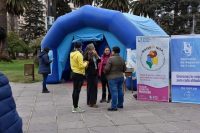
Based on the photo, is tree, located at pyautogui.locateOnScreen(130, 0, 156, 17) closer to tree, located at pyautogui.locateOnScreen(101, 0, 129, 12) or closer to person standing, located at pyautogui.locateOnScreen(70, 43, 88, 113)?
tree, located at pyautogui.locateOnScreen(101, 0, 129, 12)

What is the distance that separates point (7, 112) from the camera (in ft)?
9.52

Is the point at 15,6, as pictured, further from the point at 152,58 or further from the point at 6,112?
the point at 6,112

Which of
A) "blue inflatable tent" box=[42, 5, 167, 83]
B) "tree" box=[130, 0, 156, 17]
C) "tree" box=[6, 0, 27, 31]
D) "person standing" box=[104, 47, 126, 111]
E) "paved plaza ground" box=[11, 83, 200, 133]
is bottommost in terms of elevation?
"paved plaza ground" box=[11, 83, 200, 133]

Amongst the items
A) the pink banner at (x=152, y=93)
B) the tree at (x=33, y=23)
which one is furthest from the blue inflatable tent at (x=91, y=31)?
the tree at (x=33, y=23)

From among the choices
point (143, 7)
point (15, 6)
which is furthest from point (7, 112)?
point (143, 7)

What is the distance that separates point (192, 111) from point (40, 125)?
12.3 ft

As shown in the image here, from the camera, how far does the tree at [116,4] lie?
43.7 metres

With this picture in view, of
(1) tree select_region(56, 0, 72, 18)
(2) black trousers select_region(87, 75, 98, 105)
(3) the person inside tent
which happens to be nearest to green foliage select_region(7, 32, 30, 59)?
(1) tree select_region(56, 0, 72, 18)

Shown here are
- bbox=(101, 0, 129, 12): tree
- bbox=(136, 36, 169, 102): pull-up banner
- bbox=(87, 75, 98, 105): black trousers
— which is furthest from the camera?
bbox=(101, 0, 129, 12): tree

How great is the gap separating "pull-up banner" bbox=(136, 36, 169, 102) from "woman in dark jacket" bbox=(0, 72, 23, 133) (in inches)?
349

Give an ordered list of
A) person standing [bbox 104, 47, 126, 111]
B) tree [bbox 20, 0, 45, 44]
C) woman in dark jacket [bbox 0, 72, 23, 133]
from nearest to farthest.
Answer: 1. woman in dark jacket [bbox 0, 72, 23, 133]
2. person standing [bbox 104, 47, 126, 111]
3. tree [bbox 20, 0, 45, 44]

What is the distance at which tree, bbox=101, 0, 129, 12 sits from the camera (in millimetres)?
43688

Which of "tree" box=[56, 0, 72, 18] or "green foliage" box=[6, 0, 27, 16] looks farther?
"tree" box=[56, 0, 72, 18]

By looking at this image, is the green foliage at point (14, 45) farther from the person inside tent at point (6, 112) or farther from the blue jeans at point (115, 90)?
the person inside tent at point (6, 112)
